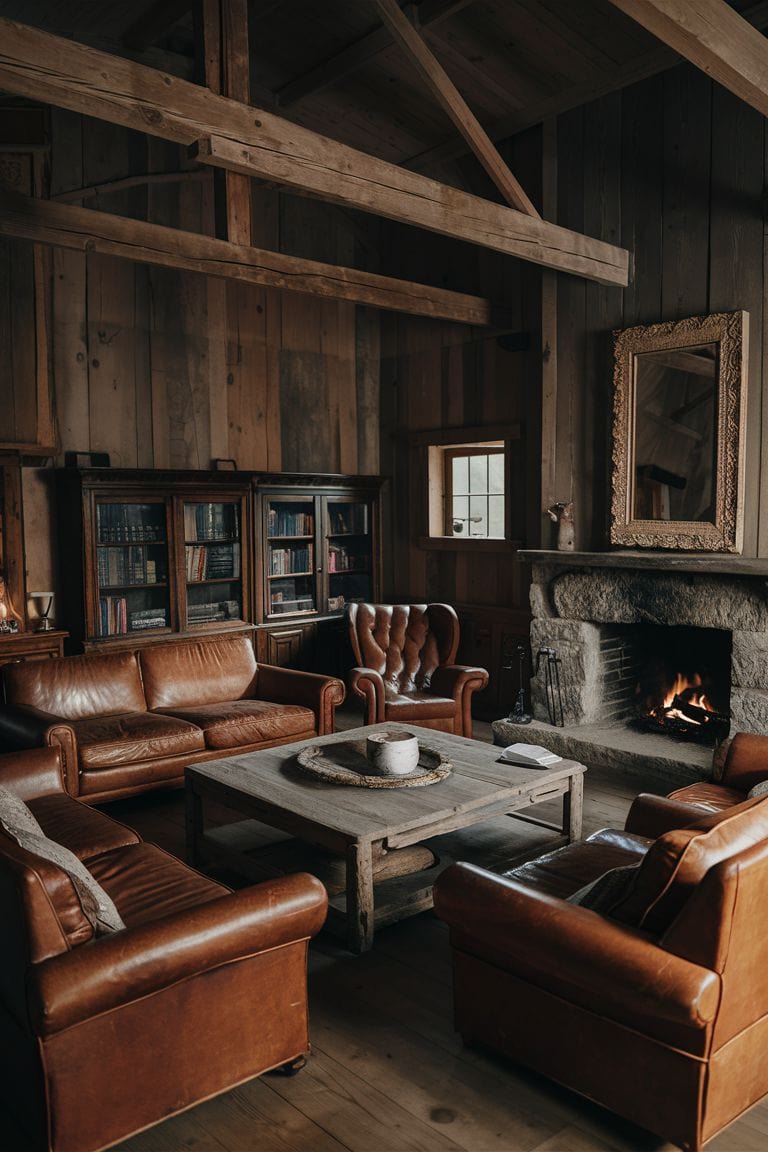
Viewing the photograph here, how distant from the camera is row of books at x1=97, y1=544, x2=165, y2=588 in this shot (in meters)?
5.61

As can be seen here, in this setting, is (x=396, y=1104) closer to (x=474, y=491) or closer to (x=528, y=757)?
(x=528, y=757)

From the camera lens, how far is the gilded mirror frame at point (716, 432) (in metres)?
4.88

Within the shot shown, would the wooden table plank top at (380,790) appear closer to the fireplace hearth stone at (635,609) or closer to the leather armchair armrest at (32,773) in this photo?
the leather armchair armrest at (32,773)

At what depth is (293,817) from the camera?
3.18 meters

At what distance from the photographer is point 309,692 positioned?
5.16m

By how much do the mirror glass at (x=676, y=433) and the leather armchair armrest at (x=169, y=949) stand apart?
140 inches

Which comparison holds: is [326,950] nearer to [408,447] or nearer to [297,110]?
[408,447]

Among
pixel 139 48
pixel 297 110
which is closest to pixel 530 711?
pixel 297 110

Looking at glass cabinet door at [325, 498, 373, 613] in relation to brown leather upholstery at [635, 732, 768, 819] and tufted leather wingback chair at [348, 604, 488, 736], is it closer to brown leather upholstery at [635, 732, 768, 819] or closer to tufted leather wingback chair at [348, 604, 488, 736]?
tufted leather wingback chair at [348, 604, 488, 736]

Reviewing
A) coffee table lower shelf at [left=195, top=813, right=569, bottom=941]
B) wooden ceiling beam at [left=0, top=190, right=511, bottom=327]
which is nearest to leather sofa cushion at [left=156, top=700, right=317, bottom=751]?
coffee table lower shelf at [left=195, top=813, right=569, bottom=941]

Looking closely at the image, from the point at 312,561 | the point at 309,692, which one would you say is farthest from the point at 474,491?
the point at 309,692

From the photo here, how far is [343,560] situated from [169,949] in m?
5.10

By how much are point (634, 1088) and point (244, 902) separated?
1.01 m

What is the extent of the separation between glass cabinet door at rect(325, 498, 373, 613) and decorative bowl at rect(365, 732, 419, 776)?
11.1ft
